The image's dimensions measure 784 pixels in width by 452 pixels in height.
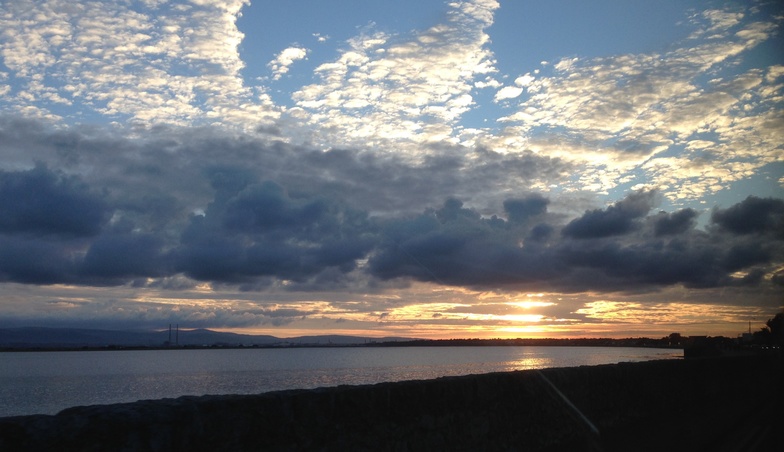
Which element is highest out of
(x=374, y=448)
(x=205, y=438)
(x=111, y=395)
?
(x=205, y=438)

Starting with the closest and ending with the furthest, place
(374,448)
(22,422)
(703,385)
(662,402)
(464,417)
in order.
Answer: (22,422), (374,448), (464,417), (662,402), (703,385)

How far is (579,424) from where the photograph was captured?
10688 millimetres

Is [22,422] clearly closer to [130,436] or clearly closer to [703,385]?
[130,436]

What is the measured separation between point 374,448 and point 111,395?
152ft

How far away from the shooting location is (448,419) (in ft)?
25.3

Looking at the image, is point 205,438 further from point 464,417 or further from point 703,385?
point 703,385

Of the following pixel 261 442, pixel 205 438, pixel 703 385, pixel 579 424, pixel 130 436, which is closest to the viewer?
pixel 130 436

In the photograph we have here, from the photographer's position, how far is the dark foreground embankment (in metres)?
→ 4.61

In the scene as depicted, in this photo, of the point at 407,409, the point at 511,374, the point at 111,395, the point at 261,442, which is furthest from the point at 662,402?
the point at 111,395

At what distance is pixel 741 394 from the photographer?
813 inches

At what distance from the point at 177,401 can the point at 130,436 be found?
55 cm

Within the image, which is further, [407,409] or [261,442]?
[407,409]

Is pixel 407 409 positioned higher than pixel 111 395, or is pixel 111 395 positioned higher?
pixel 407 409

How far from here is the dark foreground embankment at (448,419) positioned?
182 inches
